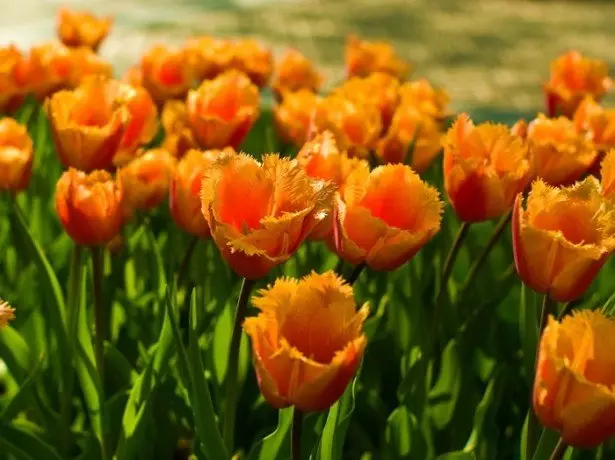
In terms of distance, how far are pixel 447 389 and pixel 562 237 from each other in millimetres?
356

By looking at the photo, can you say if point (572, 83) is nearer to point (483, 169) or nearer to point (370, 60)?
point (370, 60)

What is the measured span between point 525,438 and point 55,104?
0.62 m

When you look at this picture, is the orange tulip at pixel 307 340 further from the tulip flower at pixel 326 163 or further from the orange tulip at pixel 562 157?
the orange tulip at pixel 562 157

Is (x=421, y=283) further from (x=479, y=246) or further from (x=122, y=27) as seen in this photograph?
(x=122, y=27)

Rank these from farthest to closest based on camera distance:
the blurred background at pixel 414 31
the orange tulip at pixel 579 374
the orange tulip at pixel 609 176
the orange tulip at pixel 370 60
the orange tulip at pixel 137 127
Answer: the blurred background at pixel 414 31, the orange tulip at pixel 370 60, the orange tulip at pixel 137 127, the orange tulip at pixel 609 176, the orange tulip at pixel 579 374

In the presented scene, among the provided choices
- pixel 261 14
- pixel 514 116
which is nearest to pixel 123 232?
pixel 514 116

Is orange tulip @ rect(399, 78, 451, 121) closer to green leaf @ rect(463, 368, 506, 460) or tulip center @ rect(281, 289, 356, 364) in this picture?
green leaf @ rect(463, 368, 506, 460)

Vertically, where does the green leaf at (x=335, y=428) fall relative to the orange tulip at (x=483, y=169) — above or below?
below

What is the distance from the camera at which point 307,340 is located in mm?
662

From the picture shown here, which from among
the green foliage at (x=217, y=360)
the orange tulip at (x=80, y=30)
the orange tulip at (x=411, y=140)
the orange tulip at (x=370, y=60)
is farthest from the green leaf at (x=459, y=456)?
the orange tulip at (x=80, y=30)

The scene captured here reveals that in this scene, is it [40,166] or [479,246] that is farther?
[40,166]

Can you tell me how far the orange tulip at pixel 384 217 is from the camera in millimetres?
821

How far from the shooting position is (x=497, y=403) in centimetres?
105

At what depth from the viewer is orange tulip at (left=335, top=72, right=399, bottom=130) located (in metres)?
1.36
